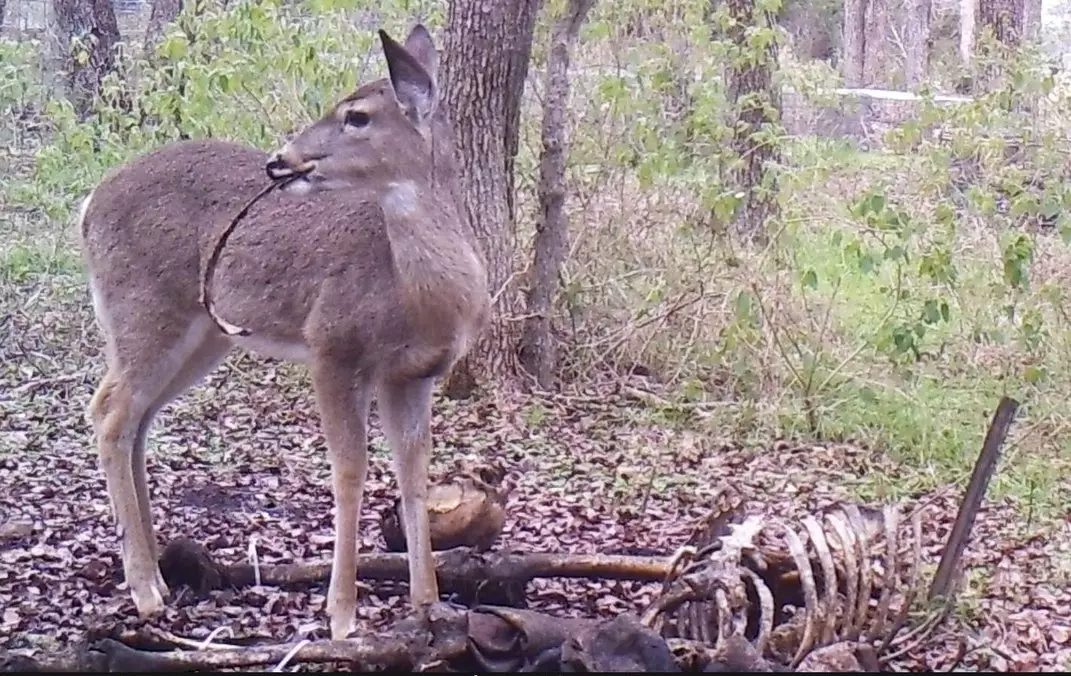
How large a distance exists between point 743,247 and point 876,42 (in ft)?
50.3

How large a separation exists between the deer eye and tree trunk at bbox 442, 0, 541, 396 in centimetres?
258

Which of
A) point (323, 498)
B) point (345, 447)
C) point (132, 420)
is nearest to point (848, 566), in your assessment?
point (345, 447)

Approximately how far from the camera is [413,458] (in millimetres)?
4637

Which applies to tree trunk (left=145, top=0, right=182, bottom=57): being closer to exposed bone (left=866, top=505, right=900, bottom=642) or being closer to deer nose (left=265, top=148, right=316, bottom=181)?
deer nose (left=265, top=148, right=316, bottom=181)

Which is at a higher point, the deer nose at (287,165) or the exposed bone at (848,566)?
the deer nose at (287,165)

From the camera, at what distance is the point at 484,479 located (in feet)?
16.7

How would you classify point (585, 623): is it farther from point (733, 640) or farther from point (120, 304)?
point (120, 304)

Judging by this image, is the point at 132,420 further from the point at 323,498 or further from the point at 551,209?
the point at 551,209

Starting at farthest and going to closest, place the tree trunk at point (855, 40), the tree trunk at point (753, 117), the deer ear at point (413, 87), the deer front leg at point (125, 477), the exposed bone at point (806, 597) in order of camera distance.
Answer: the tree trunk at point (855, 40) → the tree trunk at point (753, 117) → the deer front leg at point (125, 477) → the deer ear at point (413, 87) → the exposed bone at point (806, 597)

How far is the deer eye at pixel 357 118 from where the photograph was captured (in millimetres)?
4285

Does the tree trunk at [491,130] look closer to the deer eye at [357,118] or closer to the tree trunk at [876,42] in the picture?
the deer eye at [357,118]

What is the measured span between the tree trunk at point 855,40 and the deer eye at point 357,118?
1728 cm

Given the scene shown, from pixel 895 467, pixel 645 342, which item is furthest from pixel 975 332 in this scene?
pixel 645 342

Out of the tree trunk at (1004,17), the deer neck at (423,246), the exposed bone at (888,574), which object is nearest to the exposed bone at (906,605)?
the exposed bone at (888,574)
